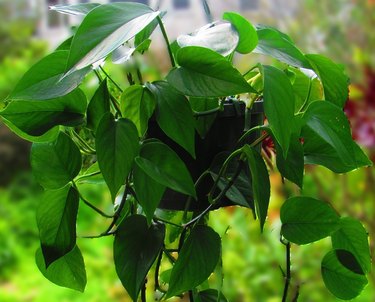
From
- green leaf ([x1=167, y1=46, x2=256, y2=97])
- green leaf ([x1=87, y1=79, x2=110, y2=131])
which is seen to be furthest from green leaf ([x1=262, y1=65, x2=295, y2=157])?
green leaf ([x1=87, y1=79, x2=110, y2=131])

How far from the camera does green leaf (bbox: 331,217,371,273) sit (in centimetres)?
58

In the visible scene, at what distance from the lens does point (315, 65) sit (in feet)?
1.75

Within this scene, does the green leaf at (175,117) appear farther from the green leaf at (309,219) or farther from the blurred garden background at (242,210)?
the blurred garden background at (242,210)

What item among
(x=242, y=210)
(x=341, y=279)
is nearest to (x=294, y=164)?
(x=341, y=279)

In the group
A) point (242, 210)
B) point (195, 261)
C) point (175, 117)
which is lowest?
point (242, 210)

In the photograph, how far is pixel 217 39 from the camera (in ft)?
1.43

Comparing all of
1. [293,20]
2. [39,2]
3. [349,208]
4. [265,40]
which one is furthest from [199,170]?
[39,2]

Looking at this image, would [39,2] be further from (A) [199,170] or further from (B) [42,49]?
(A) [199,170]

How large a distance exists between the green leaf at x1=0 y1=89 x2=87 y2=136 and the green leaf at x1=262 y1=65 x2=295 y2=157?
0.15 meters

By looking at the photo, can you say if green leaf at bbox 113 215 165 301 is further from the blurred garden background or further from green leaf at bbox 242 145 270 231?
the blurred garden background

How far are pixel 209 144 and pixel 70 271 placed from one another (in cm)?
17

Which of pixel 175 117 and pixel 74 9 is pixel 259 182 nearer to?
pixel 175 117

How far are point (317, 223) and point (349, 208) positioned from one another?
1.08 m

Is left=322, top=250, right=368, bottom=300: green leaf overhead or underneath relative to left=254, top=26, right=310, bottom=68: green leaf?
underneath
